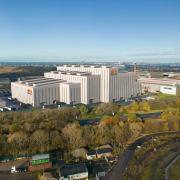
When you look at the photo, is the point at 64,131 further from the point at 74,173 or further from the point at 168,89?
the point at 168,89

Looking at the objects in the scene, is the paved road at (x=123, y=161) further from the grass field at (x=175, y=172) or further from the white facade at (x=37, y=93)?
the white facade at (x=37, y=93)

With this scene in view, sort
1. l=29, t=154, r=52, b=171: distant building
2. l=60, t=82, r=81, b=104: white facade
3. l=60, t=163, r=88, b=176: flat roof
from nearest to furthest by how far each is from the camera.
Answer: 1. l=60, t=163, r=88, b=176: flat roof
2. l=29, t=154, r=52, b=171: distant building
3. l=60, t=82, r=81, b=104: white facade

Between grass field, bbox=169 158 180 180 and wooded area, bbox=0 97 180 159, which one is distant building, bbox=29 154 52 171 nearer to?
wooded area, bbox=0 97 180 159

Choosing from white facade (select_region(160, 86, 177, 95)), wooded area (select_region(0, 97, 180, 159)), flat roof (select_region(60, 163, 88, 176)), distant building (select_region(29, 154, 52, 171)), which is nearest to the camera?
flat roof (select_region(60, 163, 88, 176))

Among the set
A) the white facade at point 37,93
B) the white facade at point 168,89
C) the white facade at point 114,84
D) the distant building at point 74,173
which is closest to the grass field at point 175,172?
the distant building at point 74,173

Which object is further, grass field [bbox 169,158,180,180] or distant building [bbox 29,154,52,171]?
distant building [bbox 29,154,52,171]

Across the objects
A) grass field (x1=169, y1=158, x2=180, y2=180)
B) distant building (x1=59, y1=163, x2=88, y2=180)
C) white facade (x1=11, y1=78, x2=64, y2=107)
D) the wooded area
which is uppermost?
white facade (x1=11, y1=78, x2=64, y2=107)

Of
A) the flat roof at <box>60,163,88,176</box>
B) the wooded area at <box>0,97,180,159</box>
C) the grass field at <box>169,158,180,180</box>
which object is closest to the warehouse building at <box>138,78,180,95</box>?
the wooded area at <box>0,97,180,159</box>

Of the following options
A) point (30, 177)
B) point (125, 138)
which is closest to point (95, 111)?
point (125, 138)

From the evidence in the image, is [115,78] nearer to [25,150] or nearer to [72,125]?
[72,125]
